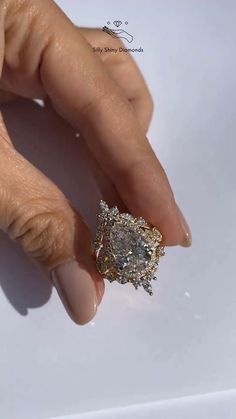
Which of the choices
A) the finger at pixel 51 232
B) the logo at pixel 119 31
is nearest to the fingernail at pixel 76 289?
the finger at pixel 51 232

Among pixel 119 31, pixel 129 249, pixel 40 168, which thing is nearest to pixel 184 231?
pixel 129 249

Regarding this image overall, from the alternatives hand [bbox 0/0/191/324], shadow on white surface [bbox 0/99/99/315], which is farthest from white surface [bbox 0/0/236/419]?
hand [bbox 0/0/191/324]

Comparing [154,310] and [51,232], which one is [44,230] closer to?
[51,232]

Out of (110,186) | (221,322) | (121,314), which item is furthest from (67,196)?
(221,322)

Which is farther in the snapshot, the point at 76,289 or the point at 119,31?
the point at 119,31

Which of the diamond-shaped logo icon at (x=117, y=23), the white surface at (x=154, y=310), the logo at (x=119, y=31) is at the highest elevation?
the diamond-shaped logo icon at (x=117, y=23)

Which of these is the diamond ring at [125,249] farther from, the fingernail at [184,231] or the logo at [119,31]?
the logo at [119,31]

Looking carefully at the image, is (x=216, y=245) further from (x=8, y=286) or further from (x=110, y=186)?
(x=8, y=286)

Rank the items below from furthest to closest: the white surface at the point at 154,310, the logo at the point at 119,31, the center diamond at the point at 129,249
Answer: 1. the logo at the point at 119,31
2. the white surface at the point at 154,310
3. the center diamond at the point at 129,249

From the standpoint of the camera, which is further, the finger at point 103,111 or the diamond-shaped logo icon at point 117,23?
the diamond-shaped logo icon at point 117,23
